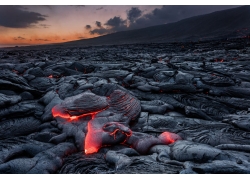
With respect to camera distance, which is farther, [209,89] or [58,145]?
[209,89]

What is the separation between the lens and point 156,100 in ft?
12.1

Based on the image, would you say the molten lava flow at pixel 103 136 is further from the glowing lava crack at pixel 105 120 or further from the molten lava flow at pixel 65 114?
the molten lava flow at pixel 65 114

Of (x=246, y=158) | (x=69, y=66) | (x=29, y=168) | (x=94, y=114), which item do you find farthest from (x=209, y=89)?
(x=69, y=66)

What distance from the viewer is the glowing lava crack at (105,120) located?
94.2 inches

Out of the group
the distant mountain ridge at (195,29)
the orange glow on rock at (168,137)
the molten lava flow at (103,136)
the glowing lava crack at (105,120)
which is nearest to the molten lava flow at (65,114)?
the glowing lava crack at (105,120)

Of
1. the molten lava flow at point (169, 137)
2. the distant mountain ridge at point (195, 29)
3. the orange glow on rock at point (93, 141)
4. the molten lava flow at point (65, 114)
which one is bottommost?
the molten lava flow at point (169, 137)

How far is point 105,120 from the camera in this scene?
2.78m

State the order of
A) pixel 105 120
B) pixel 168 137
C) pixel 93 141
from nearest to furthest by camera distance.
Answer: pixel 93 141 → pixel 168 137 → pixel 105 120

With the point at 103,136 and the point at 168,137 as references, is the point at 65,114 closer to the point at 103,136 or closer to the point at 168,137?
the point at 103,136

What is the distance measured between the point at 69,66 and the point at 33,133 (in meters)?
3.56

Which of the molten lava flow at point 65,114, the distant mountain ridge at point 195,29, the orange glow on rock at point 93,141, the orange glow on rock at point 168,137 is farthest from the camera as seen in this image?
the distant mountain ridge at point 195,29

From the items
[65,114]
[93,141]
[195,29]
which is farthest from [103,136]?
[195,29]

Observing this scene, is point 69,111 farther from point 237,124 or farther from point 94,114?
point 237,124

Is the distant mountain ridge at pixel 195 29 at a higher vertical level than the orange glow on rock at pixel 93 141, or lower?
higher
